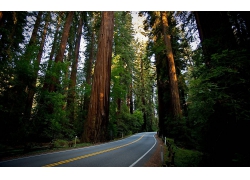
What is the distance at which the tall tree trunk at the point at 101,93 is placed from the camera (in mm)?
11367

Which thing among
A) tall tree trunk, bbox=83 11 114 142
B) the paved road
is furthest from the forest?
the paved road

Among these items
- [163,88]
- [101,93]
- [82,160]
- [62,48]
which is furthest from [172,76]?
[82,160]

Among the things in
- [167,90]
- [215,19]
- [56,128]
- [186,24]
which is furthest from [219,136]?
[167,90]

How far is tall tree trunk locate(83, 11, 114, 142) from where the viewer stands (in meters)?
11.4

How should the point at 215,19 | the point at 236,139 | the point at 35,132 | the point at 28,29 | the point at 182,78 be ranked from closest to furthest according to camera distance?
the point at 236,139 < the point at 215,19 < the point at 35,132 < the point at 28,29 < the point at 182,78

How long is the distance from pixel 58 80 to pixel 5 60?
3.92 metres

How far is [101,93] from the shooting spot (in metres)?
11.8

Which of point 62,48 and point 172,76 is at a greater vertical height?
point 62,48

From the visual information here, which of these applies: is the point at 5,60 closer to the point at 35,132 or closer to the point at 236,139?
the point at 35,132

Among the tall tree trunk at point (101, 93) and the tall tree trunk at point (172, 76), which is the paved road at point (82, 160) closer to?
the tall tree trunk at point (101, 93)

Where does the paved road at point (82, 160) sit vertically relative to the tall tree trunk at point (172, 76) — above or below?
below

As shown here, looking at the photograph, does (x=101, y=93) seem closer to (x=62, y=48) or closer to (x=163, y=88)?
(x=62, y=48)

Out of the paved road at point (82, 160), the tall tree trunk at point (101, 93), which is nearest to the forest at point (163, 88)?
the tall tree trunk at point (101, 93)

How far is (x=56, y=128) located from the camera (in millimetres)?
10422
